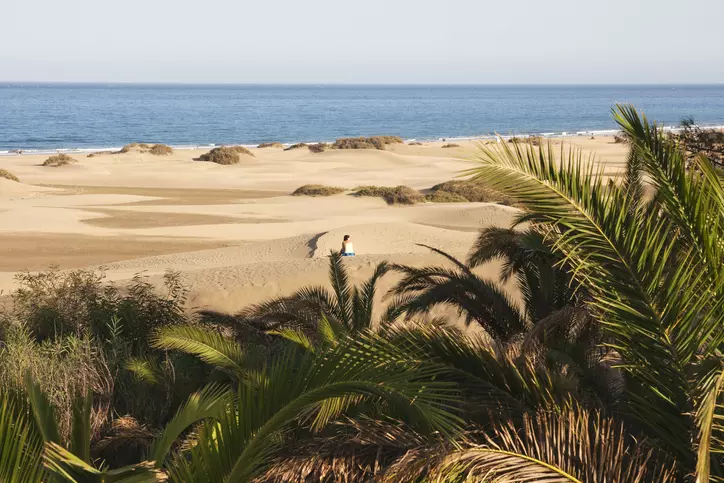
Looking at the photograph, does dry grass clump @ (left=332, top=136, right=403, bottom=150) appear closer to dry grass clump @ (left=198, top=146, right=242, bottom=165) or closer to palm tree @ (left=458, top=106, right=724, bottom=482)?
dry grass clump @ (left=198, top=146, right=242, bottom=165)

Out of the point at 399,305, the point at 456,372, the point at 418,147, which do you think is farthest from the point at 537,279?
the point at 418,147

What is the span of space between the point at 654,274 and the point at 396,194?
88.2 ft

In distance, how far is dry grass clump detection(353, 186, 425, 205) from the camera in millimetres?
30516

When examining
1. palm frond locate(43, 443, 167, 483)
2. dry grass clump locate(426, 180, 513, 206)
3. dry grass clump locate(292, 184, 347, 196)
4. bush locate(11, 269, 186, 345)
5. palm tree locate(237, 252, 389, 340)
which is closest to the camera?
palm frond locate(43, 443, 167, 483)

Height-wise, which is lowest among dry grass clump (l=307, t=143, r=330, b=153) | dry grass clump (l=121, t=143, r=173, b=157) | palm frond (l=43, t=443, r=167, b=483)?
dry grass clump (l=121, t=143, r=173, b=157)

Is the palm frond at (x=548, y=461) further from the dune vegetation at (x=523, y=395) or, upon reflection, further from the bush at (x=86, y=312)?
the bush at (x=86, y=312)

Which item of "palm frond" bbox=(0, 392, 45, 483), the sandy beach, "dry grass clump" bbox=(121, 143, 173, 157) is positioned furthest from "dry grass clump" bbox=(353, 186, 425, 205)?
"palm frond" bbox=(0, 392, 45, 483)

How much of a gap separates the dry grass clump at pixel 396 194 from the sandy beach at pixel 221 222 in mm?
537

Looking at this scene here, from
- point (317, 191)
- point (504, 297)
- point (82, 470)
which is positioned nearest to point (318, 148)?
point (317, 191)

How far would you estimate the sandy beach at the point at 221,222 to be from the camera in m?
17.1

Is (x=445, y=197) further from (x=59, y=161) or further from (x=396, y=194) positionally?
(x=59, y=161)

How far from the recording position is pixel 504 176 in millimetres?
4379

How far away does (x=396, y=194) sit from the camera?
31.0m

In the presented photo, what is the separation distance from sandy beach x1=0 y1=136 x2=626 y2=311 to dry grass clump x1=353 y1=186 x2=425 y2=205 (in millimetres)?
537
